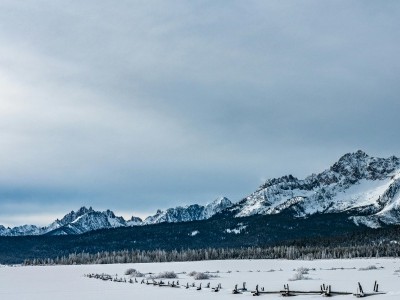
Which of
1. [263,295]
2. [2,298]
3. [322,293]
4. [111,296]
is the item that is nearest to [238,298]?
[263,295]

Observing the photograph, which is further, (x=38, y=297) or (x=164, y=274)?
(x=164, y=274)

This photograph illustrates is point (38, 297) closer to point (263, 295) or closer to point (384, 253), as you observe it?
point (263, 295)

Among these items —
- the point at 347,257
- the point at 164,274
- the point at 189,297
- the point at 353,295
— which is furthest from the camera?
the point at 347,257

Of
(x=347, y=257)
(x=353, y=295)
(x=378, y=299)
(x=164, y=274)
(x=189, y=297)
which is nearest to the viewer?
(x=378, y=299)

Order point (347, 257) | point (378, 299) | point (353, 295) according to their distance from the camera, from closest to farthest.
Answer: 1. point (378, 299)
2. point (353, 295)
3. point (347, 257)

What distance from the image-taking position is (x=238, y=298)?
50.7m

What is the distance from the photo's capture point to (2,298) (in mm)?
53875

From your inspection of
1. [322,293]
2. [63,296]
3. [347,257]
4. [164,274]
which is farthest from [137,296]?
[347,257]

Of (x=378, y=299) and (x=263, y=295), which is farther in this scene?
(x=263, y=295)

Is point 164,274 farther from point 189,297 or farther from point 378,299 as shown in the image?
point 378,299

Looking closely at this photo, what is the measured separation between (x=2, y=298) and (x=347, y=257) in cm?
16327

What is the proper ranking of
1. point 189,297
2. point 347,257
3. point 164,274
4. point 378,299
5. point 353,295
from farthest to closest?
point 347,257 → point 164,274 → point 189,297 → point 353,295 → point 378,299

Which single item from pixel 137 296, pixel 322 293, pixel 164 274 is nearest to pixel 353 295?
pixel 322 293

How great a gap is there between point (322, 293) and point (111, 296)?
20.2m
